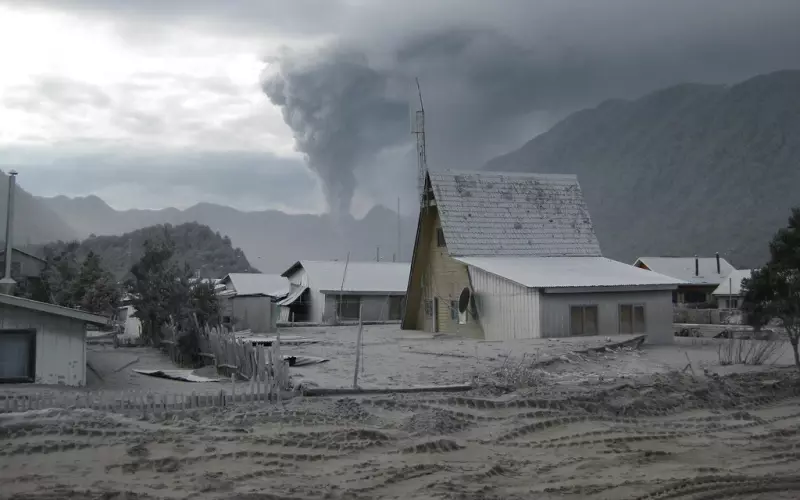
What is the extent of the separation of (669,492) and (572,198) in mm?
25047

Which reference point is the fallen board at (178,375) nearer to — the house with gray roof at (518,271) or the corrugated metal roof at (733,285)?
the house with gray roof at (518,271)

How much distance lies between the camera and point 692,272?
6219 cm

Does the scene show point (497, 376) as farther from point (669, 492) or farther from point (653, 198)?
point (653, 198)

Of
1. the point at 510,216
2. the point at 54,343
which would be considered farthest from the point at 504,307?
the point at 54,343

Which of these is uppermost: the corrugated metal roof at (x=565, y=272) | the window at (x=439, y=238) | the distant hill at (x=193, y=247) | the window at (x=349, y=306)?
the distant hill at (x=193, y=247)

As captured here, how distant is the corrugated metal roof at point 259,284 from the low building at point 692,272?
27244mm

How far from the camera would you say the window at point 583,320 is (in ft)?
80.7

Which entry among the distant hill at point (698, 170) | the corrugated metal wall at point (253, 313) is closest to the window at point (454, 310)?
the corrugated metal wall at point (253, 313)

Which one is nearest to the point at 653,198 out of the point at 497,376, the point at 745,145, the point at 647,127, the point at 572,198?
the point at 745,145

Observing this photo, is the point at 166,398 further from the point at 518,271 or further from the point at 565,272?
the point at 565,272

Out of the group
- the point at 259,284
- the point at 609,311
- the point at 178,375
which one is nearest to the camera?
the point at 178,375

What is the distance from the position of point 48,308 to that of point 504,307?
1525 cm

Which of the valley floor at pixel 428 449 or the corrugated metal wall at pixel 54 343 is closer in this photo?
the valley floor at pixel 428 449

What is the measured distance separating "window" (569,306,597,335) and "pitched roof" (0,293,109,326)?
14491 mm
